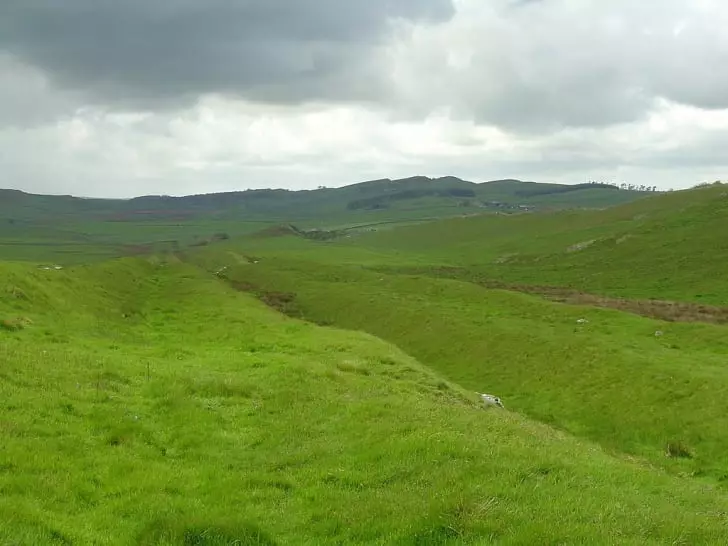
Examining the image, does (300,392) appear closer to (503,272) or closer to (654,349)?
(654,349)

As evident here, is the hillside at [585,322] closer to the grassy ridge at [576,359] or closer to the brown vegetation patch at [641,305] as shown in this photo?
the grassy ridge at [576,359]

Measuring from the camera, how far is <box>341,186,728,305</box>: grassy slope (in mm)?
88562

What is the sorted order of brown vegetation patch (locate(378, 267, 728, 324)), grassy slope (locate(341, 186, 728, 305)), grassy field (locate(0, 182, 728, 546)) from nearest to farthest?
grassy field (locate(0, 182, 728, 546)), brown vegetation patch (locate(378, 267, 728, 324)), grassy slope (locate(341, 186, 728, 305))

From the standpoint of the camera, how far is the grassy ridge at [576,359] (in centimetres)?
3222

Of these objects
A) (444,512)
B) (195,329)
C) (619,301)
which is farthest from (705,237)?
(444,512)

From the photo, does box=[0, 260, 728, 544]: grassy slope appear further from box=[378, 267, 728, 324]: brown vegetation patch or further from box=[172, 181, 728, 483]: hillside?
box=[378, 267, 728, 324]: brown vegetation patch

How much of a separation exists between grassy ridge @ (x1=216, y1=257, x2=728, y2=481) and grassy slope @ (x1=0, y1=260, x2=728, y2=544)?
347 inches

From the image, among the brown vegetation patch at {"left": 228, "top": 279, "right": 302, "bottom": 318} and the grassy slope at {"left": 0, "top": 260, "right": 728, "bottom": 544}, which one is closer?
the grassy slope at {"left": 0, "top": 260, "right": 728, "bottom": 544}

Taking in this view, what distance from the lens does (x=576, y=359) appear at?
43000mm

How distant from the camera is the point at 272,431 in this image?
20.7 m

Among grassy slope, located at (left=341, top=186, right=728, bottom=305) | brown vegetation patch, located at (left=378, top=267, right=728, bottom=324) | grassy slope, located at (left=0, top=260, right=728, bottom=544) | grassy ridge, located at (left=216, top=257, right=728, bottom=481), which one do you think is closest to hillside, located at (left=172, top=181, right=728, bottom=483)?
grassy ridge, located at (left=216, top=257, right=728, bottom=481)

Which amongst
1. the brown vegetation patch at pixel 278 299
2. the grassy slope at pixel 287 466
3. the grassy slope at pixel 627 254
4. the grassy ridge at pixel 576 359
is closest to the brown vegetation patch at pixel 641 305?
the grassy slope at pixel 627 254

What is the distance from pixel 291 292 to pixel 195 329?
1527 inches

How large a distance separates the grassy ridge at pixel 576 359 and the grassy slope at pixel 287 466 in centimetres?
881
